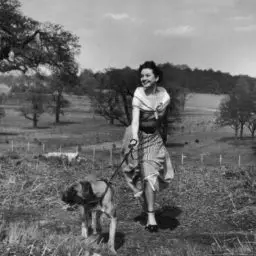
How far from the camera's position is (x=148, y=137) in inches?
258

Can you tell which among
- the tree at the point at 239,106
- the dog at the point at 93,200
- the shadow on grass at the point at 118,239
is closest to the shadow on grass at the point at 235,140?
the tree at the point at 239,106

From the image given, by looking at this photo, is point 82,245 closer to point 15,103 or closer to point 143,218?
point 143,218

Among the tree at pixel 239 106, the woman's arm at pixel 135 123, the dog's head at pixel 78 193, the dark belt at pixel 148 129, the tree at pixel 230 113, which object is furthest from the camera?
the tree at pixel 230 113

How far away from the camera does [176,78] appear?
27.4 meters

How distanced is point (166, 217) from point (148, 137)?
1.44 metres

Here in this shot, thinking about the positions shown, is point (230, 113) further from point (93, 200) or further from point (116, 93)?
point (93, 200)

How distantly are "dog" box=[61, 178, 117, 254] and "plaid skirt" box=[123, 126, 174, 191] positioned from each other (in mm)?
1320

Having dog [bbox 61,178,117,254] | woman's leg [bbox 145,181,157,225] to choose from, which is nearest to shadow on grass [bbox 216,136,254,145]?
woman's leg [bbox 145,181,157,225]

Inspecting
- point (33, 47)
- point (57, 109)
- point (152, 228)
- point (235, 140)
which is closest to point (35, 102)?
point (57, 109)

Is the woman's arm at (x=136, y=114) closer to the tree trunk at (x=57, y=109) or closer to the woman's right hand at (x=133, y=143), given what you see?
the woman's right hand at (x=133, y=143)

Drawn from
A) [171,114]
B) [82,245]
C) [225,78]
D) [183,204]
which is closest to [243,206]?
[183,204]

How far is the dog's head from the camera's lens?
4.75 meters

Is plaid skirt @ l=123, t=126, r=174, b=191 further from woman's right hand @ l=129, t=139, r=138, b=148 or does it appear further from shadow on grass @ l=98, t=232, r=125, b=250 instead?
shadow on grass @ l=98, t=232, r=125, b=250

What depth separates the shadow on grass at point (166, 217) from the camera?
21.9 ft
